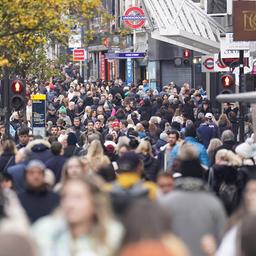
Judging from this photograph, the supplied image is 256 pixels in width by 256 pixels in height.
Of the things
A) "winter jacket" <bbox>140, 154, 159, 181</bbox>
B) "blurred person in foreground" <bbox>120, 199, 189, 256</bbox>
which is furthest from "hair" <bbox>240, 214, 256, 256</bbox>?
"winter jacket" <bbox>140, 154, 159, 181</bbox>

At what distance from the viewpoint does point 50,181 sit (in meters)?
13.3

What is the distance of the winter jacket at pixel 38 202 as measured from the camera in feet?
36.7

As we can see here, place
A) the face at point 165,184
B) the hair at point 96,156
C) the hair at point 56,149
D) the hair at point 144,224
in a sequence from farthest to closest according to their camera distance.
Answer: the hair at point 56,149
the hair at point 96,156
the face at point 165,184
the hair at point 144,224

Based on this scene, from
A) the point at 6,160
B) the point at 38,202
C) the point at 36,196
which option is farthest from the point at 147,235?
the point at 6,160

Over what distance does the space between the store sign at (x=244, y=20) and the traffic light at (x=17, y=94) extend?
5.69 m

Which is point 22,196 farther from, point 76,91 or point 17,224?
point 76,91

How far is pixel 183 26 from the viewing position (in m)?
41.8

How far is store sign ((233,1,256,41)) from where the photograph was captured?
24.0 meters

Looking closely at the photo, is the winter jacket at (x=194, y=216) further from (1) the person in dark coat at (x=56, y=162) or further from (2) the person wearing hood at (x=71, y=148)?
(2) the person wearing hood at (x=71, y=148)

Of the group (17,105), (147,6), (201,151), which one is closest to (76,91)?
(147,6)

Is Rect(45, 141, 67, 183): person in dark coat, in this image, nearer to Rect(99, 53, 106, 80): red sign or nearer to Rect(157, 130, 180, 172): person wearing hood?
Rect(157, 130, 180, 172): person wearing hood

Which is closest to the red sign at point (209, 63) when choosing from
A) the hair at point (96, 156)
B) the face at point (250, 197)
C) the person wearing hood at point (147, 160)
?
the person wearing hood at point (147, 160)

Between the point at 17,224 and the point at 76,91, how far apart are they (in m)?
44.4

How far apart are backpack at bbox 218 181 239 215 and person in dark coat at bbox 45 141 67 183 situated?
6.78ft
